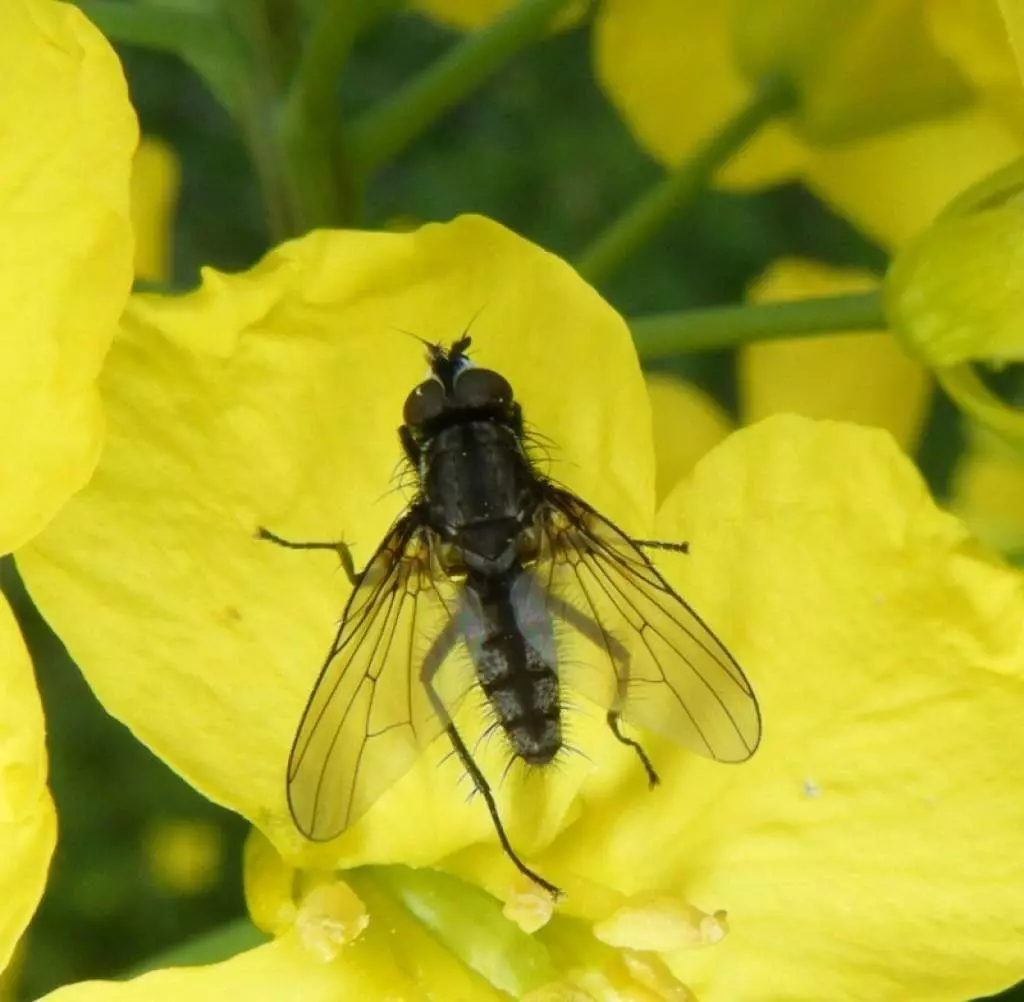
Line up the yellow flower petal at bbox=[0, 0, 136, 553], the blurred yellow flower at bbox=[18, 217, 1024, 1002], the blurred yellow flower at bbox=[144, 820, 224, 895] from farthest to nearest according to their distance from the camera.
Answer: the blurred yellow flower at bbox=[144, 820, 224, 895] → the blurred yellow flower at bbox=[18, 217, 1024, 1002] → the yellow flower petal at bbox=[0, 0, 136, 553]

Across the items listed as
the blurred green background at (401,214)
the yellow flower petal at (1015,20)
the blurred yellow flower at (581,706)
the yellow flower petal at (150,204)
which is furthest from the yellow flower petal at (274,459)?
the blurred green background at (401,214)

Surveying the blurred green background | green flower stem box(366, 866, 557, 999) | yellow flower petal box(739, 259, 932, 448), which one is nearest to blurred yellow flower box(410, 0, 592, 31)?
yellow flower petal box(739, 259, 932, 448)

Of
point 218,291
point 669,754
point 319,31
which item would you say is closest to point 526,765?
point 669,754

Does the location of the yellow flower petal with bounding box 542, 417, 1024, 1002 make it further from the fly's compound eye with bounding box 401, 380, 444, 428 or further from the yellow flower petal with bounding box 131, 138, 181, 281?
the yellow flower petal with bounding box 131, 138, 181, 281

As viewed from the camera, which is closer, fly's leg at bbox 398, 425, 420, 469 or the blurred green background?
fly's leg at bbox 398, 425, 420, 469

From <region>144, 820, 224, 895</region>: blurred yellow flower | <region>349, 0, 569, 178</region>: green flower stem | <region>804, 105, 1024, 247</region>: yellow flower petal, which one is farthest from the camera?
<region>144, 820, 224, 895</region>: blurred yellow flower

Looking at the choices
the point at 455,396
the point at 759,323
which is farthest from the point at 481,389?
the point at 759,323
